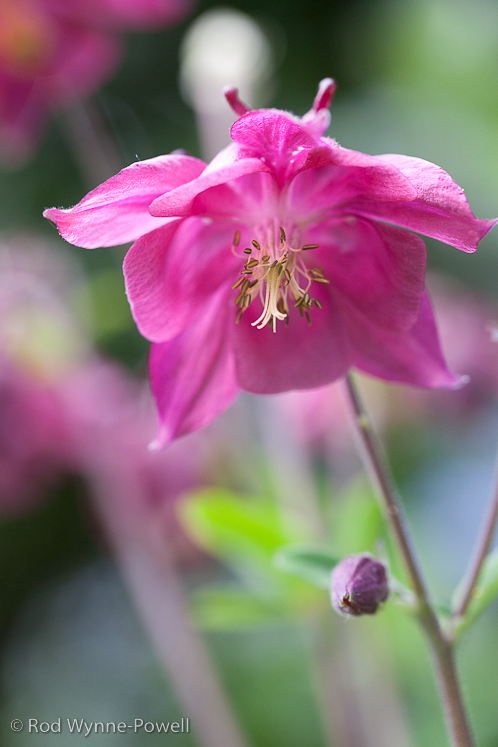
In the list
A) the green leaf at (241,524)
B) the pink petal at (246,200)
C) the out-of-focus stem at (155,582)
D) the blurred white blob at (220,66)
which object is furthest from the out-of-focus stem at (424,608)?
the blurred white blob at (220,66)

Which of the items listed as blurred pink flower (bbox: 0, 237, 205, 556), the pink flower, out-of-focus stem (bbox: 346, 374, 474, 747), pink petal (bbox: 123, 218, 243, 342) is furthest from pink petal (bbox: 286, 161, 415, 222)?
blurred pink flower (bbox: 0, 237, 205, 556)

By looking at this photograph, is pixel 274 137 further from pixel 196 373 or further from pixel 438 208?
pixel 196 373

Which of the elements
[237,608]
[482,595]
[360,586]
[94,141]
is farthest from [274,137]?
[94,141]

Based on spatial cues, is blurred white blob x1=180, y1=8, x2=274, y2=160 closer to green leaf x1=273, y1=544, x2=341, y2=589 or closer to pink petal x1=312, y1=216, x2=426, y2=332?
pink petal x1=312, y1=216, x2=426, y2=332

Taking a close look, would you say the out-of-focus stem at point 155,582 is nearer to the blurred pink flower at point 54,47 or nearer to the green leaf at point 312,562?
the green leaf at point 312,562

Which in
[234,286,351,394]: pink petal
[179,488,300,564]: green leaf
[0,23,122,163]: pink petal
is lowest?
[179,488,300,564]: green leaf

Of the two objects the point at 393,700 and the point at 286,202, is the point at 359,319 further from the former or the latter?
the point at 393,700

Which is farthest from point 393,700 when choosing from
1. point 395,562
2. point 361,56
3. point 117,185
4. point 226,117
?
point 361,56
